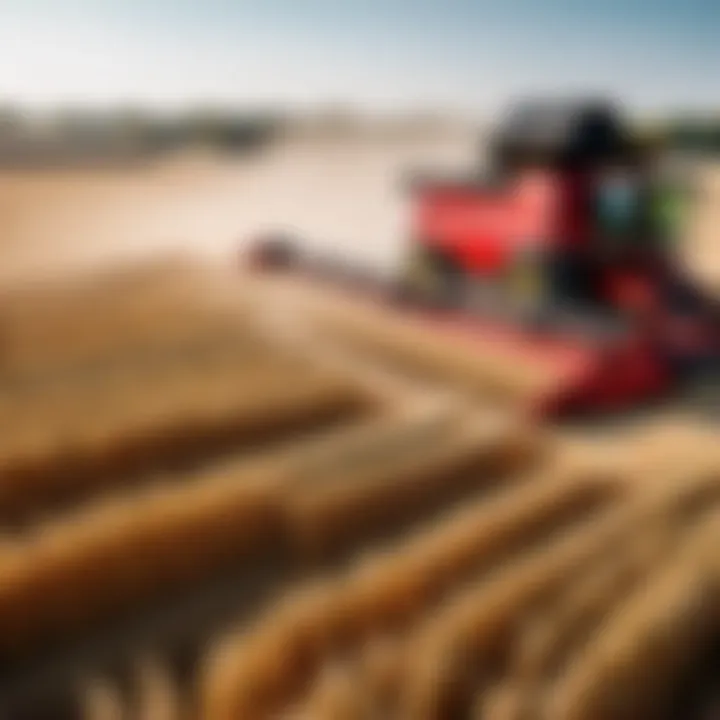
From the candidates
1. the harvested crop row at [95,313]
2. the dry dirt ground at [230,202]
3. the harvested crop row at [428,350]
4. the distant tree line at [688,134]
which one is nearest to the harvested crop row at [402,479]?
the harvested crop row at [428,350]

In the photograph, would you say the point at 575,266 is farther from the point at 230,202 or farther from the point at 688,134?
the point at 230,202

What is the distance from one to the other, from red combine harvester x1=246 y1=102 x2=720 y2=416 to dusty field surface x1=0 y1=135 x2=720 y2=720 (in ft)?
0.38

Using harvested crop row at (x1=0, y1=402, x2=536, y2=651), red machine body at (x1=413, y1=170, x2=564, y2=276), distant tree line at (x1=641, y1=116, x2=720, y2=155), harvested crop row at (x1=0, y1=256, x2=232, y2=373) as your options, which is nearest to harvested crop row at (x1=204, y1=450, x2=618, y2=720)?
harvested crop row at (x1=0, y1=402, x2=536, y2=651)

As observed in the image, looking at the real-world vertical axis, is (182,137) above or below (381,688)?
above

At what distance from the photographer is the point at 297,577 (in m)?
1.56

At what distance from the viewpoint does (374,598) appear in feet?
4.66

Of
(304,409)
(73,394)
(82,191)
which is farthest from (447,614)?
(82,191)

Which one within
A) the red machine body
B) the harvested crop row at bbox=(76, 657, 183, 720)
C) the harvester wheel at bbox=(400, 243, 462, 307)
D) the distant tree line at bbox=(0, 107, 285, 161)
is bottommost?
the harvested crop row at bbox=(76, 657, 183, 720)

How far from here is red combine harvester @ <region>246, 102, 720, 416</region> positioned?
225 centimetres

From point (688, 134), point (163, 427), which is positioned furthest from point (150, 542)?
point (688, 134)

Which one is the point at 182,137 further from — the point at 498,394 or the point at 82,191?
the point at 498,394

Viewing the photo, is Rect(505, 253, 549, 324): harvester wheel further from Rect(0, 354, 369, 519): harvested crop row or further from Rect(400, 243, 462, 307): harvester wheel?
Rect(0, 354, 369, 519): harvested crop row

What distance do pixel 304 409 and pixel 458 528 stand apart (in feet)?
1.88

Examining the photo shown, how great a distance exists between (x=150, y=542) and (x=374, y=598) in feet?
1.19
